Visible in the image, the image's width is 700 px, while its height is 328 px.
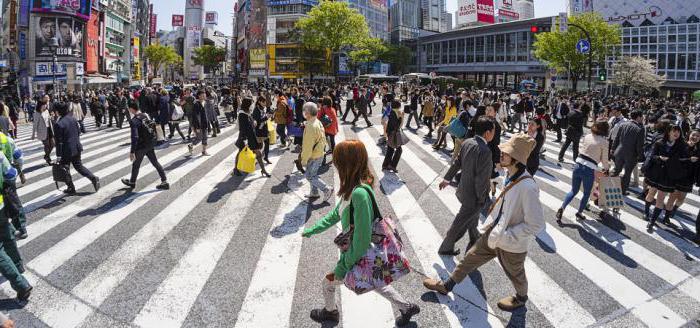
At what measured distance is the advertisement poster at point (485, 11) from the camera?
92.0 metres

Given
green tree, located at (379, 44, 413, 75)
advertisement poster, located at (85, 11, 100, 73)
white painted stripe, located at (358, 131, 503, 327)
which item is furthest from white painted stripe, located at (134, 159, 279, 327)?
green tree, located at (379, 44, 413, 75)

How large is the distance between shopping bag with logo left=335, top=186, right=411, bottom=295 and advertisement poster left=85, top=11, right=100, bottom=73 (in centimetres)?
5955

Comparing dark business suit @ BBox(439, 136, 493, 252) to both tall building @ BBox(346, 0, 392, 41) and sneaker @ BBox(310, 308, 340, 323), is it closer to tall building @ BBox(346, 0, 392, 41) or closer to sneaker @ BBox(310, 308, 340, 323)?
sneaker @ BBox(310, 308, 340, 323)

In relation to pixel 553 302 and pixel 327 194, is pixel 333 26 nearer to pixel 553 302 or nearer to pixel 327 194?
pixel 327 194

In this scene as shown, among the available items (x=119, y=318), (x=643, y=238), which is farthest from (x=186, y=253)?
(x=643, y=238)

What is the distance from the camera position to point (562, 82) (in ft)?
218

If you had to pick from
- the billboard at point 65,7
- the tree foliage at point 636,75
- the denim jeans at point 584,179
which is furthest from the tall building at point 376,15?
the denim jeans at point 584,179

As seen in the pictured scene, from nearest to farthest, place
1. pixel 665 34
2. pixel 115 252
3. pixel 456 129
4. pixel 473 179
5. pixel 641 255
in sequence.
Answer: pixel 473 179 → pixel 115 252 → pixel 641 255 → pixel 456 129 → pixel 665 34

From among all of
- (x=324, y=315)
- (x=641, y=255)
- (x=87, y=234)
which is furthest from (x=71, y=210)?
(x=641, y=255)

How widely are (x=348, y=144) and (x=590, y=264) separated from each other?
363cm

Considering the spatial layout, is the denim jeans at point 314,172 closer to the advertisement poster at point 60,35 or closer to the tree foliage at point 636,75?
the advertisement poster at point 60,35

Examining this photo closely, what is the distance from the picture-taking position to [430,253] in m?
5.07

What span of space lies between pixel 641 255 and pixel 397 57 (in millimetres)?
87011

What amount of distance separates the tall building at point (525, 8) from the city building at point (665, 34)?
112 meters
